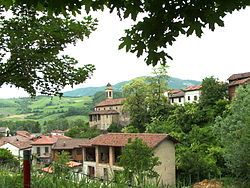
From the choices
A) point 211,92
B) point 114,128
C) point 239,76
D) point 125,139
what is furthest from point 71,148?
point 239,76

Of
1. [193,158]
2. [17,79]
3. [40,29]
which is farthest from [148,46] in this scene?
[193,158]

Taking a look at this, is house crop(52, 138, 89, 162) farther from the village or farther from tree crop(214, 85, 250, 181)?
tree crop(214, 85, 250, 181)

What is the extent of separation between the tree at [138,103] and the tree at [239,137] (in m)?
19.9

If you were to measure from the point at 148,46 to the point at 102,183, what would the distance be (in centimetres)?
297

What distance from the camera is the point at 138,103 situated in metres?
44.4

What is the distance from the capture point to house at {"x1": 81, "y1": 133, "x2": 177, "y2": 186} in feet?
70.9

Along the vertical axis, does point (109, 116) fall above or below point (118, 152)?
above

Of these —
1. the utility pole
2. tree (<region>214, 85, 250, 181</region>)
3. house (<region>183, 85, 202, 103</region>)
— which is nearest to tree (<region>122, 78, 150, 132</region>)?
house (<region>183, 85, 202, 103</region>)

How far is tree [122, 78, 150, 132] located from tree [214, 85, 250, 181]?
1992cm

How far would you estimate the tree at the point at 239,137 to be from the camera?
1855 centimetres

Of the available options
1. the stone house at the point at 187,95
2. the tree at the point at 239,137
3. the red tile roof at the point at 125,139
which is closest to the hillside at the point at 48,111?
the stone house at the point at 187,95

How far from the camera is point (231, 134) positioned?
20828mm

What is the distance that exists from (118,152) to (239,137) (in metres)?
11.3

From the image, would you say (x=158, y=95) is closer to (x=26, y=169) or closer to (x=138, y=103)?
(x=138, y=103)
